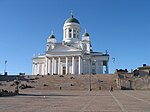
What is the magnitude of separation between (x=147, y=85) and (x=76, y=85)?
16.0 metres

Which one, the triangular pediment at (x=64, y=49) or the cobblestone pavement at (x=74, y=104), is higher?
the triangular pediment at (x=64, y=49)

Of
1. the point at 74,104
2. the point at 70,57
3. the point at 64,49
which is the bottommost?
the point at 74,104

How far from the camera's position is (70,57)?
84938 millimetres

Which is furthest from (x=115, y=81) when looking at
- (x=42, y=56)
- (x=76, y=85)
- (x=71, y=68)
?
(x=42, y=56)

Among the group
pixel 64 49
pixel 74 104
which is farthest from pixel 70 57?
pixel 74 104

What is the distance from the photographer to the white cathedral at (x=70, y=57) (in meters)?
83.9

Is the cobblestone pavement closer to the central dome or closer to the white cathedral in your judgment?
the white cathedral

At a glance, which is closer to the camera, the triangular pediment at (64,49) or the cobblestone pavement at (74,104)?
the cobblestone pavement at (74,104)

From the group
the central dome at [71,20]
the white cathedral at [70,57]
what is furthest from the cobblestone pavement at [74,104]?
the central dome at [71,20]

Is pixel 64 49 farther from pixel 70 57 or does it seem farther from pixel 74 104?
pixel 74 104

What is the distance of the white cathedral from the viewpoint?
83938mm

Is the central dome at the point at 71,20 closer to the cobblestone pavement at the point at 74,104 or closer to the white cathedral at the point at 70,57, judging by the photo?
the white cathedral at the point at 70,57

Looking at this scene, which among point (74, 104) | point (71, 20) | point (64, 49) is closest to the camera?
point (74, 104)

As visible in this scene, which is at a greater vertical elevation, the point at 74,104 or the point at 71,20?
the point at 71,20
